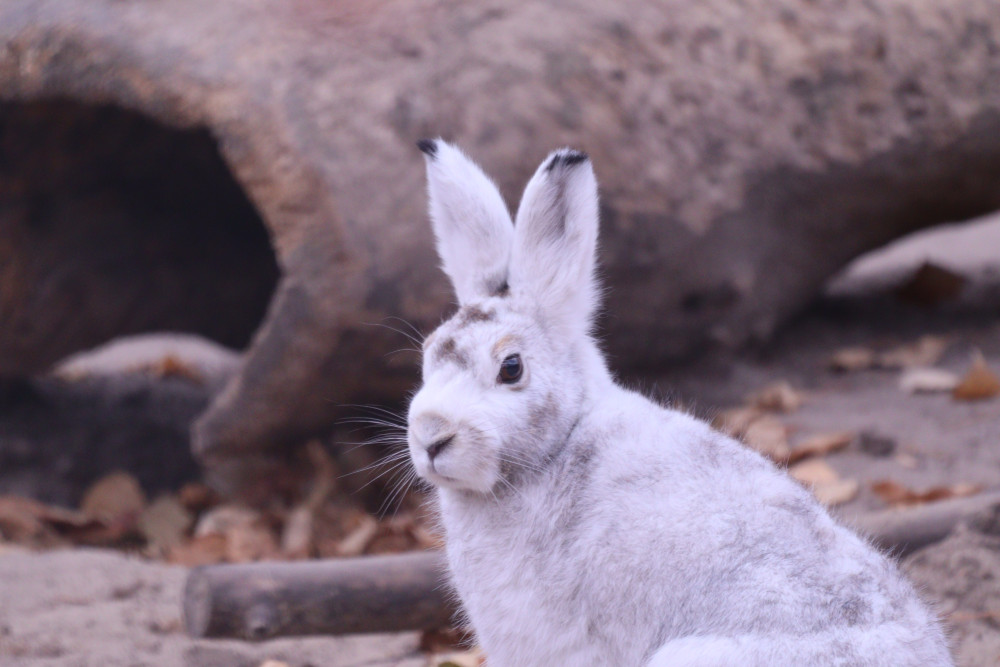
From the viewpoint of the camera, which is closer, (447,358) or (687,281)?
(447,358)

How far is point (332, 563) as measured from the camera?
132 inches

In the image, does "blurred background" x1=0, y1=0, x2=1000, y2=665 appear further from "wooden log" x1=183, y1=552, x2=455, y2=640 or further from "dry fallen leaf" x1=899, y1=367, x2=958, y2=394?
"wooden log" x1=183, y1=552, x2=455, y2=640

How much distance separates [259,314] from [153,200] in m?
1.20

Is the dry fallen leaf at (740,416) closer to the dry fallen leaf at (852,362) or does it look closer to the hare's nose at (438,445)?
the dry fallen leaf at (852,362)

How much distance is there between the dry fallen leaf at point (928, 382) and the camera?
219 inches

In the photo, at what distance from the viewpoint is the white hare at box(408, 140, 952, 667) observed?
228 cm

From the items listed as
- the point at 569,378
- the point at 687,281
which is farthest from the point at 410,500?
the point at 569,378

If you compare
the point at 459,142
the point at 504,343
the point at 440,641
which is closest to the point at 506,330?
the point at 504,343

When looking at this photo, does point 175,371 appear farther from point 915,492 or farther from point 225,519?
point 915,492

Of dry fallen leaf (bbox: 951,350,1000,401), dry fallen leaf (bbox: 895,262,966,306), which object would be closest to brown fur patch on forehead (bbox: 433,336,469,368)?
dry fallen leaf (bbox: 951,350,1000,401)

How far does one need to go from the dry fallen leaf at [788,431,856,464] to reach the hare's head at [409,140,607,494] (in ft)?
7.54

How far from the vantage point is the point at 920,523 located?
365cm

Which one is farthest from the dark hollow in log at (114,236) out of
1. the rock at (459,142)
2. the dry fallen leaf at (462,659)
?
the dry fallen leaf at (462,659)

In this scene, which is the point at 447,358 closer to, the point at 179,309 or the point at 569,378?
the point at 569,378
